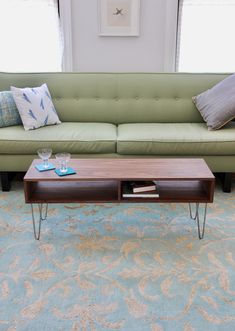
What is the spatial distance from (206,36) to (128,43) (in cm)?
78

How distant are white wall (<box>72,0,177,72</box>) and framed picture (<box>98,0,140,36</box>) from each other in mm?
53

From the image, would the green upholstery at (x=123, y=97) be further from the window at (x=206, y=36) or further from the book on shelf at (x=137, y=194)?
the book on shelf at (x=137, y=194)

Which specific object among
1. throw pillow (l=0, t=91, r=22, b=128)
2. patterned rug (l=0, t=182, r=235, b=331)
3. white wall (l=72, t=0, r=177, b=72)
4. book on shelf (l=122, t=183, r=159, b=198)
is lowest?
patterned rug (l=0, t=182, r=235, b=331)

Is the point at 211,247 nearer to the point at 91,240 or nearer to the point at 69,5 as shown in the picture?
the point at 91,240

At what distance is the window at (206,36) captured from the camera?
329 cm

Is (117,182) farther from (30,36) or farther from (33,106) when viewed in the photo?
(30,36)

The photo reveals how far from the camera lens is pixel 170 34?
11.0ft

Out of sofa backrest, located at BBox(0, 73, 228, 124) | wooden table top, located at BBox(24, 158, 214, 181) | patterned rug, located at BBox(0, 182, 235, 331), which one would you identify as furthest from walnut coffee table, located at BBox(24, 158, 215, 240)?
sofa backrest, located at BBox(0, 73, 228, 124)

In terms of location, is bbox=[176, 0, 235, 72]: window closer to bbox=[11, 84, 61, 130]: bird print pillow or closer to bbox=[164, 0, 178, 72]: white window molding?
bbox=[164, 0, 178, 72]: white window molding

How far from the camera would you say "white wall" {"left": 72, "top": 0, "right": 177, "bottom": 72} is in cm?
330

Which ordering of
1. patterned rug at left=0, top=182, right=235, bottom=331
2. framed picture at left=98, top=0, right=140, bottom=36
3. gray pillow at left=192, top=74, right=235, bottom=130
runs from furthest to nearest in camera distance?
framed picture at left=98, top=0, right=140, bottom=36, gray pillow at left=192, top=74, right=235, bottom=130, patterned rug at left=0, top=182, right=235, bottom=331

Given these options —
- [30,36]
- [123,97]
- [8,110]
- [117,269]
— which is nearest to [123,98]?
[123,97]

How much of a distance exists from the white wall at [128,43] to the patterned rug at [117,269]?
1.63 meters

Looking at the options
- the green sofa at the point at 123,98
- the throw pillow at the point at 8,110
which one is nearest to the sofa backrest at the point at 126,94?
the green sofa at the point at 123,98
